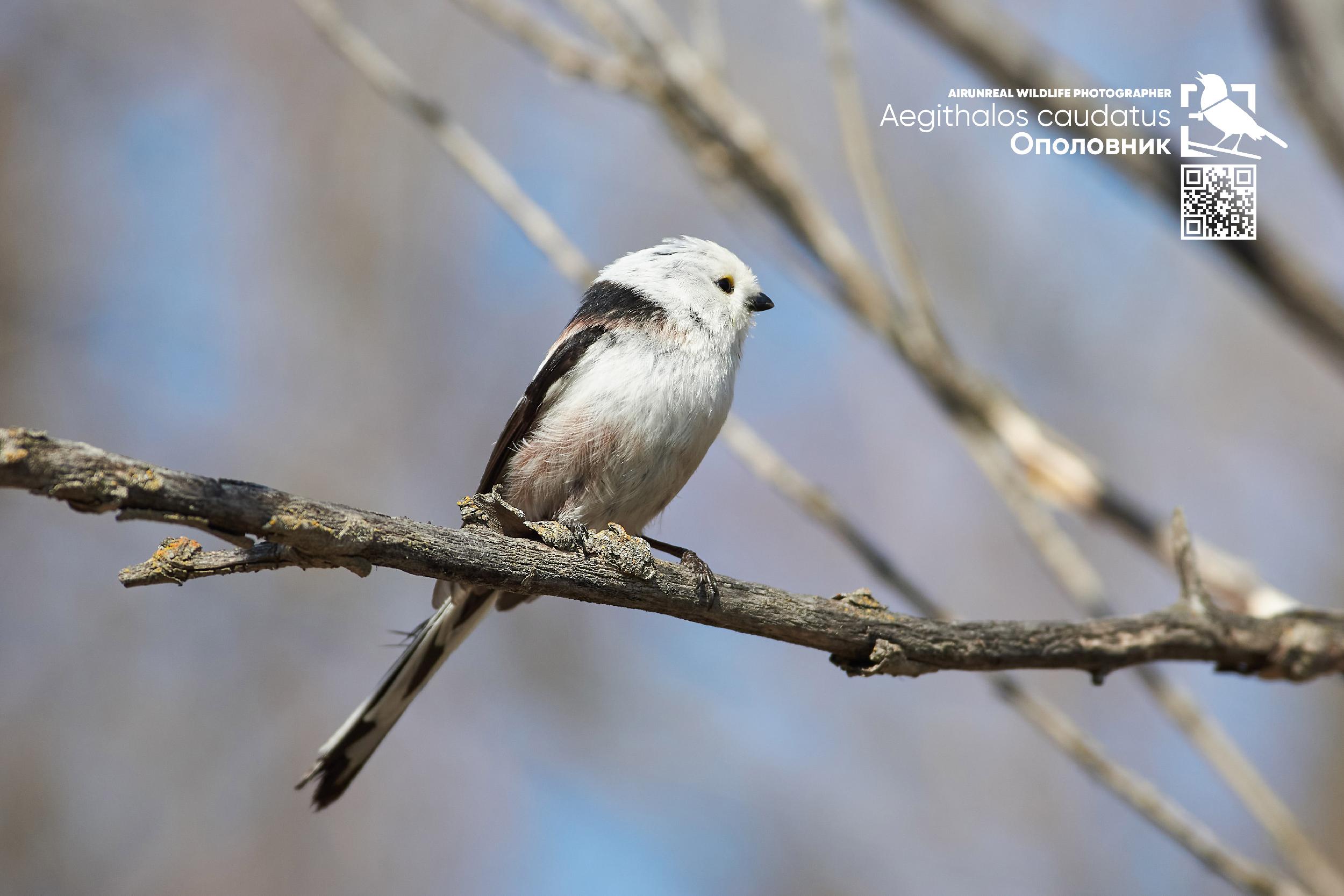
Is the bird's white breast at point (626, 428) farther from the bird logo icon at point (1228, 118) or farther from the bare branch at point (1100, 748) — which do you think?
the bird logo icon at point (1228, 118)

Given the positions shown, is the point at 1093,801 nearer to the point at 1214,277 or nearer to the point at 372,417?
the point at 1214,277

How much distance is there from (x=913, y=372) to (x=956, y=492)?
4.56m

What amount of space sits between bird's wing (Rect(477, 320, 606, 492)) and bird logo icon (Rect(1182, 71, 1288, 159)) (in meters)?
2.35

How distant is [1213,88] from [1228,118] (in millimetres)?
434

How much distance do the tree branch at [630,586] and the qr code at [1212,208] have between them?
1.18m

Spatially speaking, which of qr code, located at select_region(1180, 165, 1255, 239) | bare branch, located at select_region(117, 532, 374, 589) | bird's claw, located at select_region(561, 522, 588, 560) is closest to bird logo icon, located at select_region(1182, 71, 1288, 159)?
qr code, located at select_region(1180, 165, 1255, 239)

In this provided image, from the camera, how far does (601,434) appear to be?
10.9 feet

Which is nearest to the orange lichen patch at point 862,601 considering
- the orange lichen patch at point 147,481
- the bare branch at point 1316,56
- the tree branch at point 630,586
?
the tree branch at point 630,586

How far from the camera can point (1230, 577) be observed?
3.73 m

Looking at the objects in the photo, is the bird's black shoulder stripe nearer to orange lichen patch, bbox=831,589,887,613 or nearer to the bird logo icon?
orange lichen patch, bbox=831,589,887,613

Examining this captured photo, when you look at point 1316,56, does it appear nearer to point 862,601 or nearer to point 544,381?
point 862,601

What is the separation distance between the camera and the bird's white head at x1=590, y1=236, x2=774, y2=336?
3711mm

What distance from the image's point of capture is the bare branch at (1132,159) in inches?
Answer: 95.4

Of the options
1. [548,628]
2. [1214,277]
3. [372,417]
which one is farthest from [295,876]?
[1214,277]
